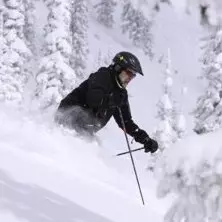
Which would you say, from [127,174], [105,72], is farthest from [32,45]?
[105,72]

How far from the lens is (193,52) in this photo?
79.8m

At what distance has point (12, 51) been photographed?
3266 centimetres

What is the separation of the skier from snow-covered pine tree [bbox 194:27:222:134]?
1431 cm

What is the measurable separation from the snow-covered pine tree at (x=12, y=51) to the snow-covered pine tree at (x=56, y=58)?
178 centimetres

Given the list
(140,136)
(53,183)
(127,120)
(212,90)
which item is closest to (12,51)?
(212,90)

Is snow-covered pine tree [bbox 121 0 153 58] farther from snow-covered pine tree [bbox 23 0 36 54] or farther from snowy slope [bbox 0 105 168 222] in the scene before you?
snowy slope [bbox 0 105 168 222]

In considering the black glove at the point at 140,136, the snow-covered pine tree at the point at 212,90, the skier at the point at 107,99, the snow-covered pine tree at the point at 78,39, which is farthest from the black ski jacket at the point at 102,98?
the snow-covered pine tree at the point at 78,39

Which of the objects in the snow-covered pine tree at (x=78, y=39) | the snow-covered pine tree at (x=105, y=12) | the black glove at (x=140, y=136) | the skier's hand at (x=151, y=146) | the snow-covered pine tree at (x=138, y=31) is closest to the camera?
the skier's hand at (x=151, y=146)

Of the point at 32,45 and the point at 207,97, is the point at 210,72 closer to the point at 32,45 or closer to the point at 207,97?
the point at 207,97

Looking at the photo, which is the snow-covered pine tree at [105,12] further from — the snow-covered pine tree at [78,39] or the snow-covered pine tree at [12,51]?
the snow-covered pine tree at [12,51]

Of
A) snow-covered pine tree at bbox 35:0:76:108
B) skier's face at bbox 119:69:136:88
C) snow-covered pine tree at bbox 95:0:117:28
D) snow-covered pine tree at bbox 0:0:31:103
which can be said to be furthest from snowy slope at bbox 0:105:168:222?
snow-covered pine tree at bbox 95:0:117:28

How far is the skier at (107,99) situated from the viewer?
7609 mm

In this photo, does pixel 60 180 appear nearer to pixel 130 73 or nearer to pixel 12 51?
pixel 130 73

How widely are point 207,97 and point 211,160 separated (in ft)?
67.3
